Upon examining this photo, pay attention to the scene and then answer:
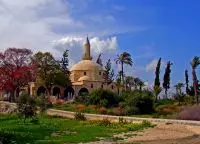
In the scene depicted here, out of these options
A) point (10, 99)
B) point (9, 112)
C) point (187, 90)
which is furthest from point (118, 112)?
point (187, 90)

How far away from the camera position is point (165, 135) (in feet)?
114

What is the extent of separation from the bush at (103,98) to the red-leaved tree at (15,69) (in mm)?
14961

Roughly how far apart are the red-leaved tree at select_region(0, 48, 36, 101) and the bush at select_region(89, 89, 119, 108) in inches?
589

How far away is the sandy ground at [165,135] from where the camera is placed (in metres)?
30.2

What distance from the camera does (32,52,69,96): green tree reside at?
85.8m

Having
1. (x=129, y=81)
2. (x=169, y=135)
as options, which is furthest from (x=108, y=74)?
(x=169, y=135)

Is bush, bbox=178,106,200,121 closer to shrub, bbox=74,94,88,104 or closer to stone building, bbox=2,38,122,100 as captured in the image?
shrub, bbox=74,94,88,104

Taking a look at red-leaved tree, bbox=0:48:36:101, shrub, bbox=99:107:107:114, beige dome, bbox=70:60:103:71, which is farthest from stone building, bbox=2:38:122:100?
shrub, bbox=99:107:107:114

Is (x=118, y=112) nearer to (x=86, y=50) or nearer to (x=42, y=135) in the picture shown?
(x=42, y=135)

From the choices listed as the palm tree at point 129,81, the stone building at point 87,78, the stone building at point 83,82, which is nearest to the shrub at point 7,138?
the stone building at point 83,82

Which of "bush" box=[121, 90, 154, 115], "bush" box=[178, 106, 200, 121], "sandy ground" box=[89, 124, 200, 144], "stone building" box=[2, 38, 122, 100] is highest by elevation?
"stone building" box=[2, 38, 122, 100]

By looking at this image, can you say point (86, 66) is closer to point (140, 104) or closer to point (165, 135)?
point (140, 104)

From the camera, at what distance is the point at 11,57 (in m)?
81.6

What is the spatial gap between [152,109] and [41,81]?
31.9 m
